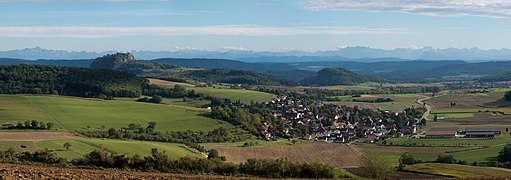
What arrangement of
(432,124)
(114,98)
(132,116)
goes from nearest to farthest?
(132,116) → (432,124) → (114,98)

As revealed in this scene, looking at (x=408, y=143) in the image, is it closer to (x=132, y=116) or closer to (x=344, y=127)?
(x=344, y=127)

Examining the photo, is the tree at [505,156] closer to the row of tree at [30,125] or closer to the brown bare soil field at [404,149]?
the brown bare soil field at [404,149]

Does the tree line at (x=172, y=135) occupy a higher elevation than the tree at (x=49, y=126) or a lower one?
lower

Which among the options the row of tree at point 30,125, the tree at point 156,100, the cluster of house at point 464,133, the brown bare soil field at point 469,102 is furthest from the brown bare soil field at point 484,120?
the row of tree at point 30,125

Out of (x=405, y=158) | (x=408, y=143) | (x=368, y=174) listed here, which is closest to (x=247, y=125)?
(x=408, y=143)

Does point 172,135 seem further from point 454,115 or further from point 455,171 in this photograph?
point 454,115

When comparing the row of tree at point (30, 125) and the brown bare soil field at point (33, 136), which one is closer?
the brown bare soil field at point (33, 136)

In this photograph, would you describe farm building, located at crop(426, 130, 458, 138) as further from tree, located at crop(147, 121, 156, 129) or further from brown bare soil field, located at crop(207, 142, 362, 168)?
tree, located at crop(147, 121, 156, 129)

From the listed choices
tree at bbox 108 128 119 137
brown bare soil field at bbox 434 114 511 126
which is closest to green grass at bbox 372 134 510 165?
brown bare soil field at bbox 434 114 511 126
